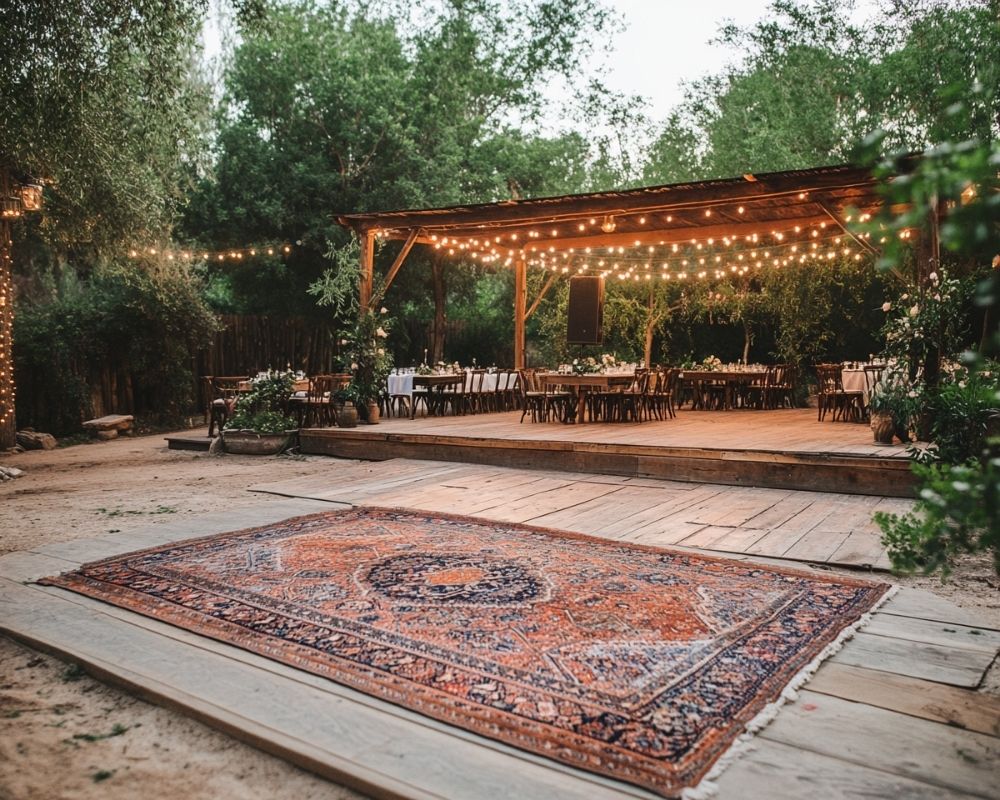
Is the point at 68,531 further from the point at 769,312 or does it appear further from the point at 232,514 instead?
the point at 769,312

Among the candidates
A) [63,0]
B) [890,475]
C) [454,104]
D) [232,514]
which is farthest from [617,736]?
[454,104]

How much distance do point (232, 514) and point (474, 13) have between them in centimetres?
1730

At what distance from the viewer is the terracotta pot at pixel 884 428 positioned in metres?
7.49

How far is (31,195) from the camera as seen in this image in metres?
8.48

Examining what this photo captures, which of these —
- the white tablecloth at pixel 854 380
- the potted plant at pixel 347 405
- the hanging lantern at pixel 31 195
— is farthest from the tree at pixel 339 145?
the white tablecloth at pixel 854 380

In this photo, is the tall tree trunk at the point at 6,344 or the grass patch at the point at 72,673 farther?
the tall tree trunk at the point at 6,344

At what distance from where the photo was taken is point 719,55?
1955cm

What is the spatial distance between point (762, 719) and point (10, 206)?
10.2m

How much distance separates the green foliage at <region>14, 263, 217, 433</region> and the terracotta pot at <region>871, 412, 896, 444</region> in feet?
33.1

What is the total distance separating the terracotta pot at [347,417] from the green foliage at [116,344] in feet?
13.4

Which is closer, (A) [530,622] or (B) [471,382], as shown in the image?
(A) [530,622]

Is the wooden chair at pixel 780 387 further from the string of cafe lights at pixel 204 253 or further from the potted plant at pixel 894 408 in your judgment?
the string of cafe lights at pixel 204 253

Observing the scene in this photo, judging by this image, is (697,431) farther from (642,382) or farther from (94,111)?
(94,111)

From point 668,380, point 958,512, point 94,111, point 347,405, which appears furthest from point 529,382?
point 958,512
